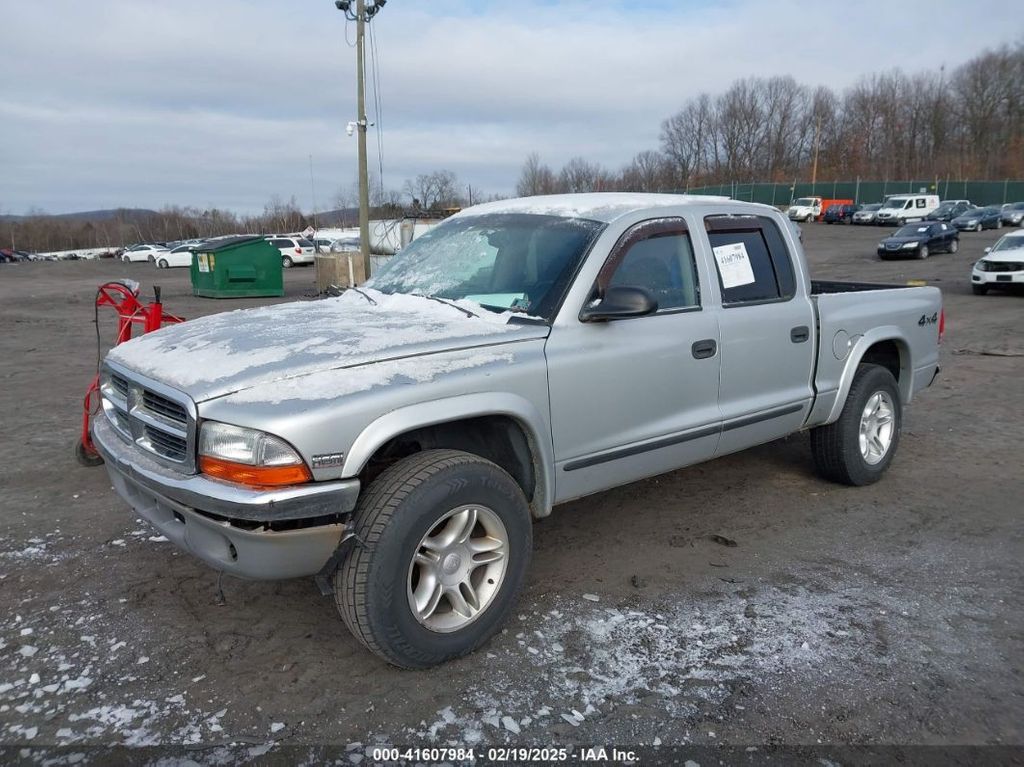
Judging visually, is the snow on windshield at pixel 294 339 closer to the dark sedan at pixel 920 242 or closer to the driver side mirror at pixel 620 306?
the driver side mirror at pixel 620 306

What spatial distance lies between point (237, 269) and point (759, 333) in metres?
19.9

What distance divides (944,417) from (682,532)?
4063 millimetres

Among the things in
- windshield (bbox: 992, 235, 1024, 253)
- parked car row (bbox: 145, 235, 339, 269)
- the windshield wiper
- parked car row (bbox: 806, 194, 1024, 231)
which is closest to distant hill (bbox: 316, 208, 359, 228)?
parked car row (bbox: 145, 235, 339, 269)

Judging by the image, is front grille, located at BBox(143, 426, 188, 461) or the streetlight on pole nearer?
front grille, located at BBox(143, 426, 188, 461)

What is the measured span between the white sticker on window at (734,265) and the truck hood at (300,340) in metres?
1.33

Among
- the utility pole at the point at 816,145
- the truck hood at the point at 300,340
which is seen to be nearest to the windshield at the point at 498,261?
the truck hood at the point at 300,340

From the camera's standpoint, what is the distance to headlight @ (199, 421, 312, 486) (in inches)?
101

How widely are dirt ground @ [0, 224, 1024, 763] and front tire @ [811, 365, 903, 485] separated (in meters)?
0.15

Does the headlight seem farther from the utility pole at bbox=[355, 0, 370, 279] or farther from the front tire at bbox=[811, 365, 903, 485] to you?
the utility pole at bbox=[355, 0, 370, 279]

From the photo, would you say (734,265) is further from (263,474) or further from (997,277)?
(997,277)

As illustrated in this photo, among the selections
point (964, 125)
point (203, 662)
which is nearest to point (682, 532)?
point (203, 662)

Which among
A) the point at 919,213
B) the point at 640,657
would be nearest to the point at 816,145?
the point at 919,213

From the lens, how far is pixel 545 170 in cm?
7531

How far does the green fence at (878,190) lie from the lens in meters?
60.2
